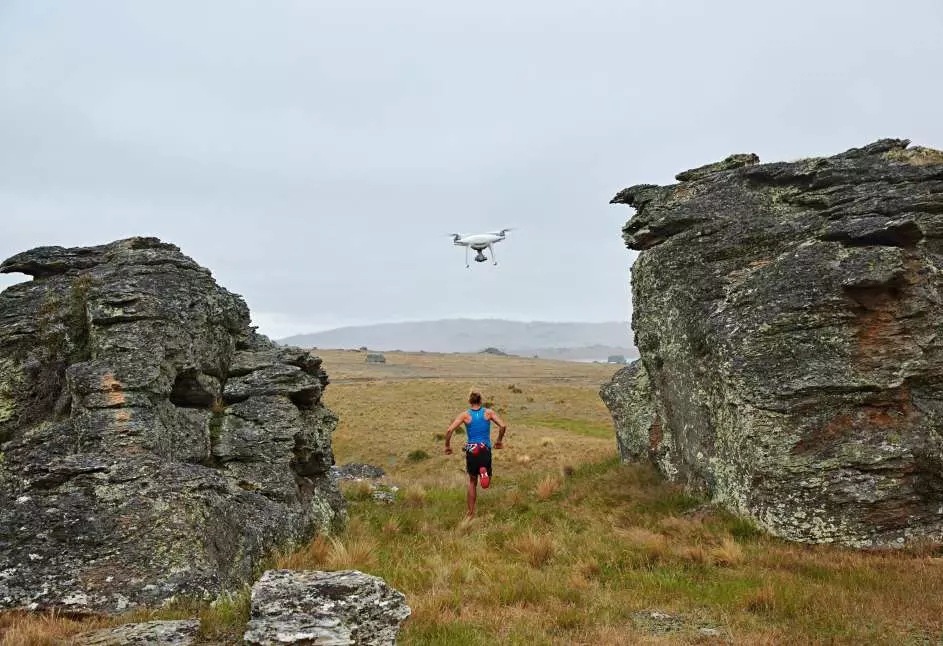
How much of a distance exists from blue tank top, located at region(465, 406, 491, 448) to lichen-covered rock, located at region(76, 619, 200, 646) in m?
8.08

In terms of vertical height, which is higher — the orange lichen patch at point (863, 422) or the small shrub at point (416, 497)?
the orange lichen patch at point (863, 422)

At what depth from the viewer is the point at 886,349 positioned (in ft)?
39.3

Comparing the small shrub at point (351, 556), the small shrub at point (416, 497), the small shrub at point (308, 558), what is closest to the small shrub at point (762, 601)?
the small shrub at point (351, 556)

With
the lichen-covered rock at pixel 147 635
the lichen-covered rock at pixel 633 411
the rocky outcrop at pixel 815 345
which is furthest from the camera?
the lichen-covered rock at pixel 633 411

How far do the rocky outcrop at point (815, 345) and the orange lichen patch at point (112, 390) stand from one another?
38.5ft

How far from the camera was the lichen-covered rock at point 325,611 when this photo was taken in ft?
19.4

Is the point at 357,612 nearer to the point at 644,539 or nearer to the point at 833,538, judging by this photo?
the point at 644,539

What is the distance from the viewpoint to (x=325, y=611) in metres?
6.21

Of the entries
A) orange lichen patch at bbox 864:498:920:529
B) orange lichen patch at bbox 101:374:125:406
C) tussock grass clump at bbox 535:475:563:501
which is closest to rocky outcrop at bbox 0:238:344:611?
orange lichen patch at bbox 101:374:125:406

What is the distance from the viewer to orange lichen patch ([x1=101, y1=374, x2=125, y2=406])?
35.0 ft

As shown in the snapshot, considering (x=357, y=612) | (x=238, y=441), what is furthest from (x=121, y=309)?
(x=357, y=612)

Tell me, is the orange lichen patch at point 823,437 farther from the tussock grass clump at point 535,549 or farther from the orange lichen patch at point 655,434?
the orange lichen patch at point 655,434

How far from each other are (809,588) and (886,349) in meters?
5.81

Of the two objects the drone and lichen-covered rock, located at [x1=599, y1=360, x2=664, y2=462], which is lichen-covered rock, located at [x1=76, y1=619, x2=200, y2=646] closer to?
lichen-covered rock, located at [x1=599, y1=360, x2=664, y2=462]
